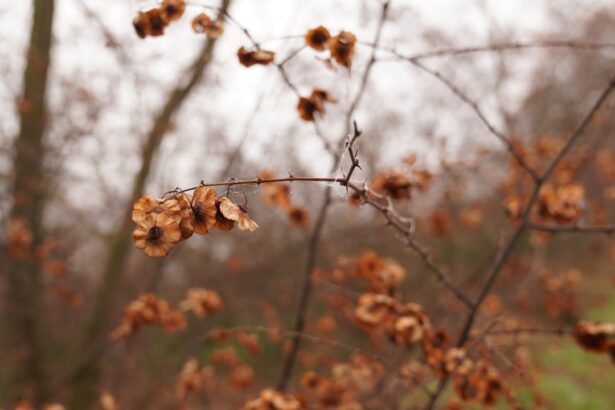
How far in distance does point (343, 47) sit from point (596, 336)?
143 centimetres

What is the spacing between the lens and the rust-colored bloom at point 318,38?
1762mm

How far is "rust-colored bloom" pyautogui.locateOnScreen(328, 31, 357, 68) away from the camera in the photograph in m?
1.74

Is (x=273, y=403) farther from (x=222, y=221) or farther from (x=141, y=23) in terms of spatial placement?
(x=141, y=23)

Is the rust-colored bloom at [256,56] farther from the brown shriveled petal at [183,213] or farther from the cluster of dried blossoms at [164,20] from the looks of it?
the brown shriveled petal at [183,213]

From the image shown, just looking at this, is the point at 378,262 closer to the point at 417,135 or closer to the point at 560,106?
the point at 417,135

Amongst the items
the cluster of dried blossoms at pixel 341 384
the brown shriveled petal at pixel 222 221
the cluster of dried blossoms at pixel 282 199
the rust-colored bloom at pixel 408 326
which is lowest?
the cluster of dried blossoms at pixel 341 384

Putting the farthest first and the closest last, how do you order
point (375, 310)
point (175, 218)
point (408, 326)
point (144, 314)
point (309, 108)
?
point (144, 314) < point (375, 310) < point (408, 326) < point (309, 108) < point (175, 218)

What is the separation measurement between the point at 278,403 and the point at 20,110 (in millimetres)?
4795

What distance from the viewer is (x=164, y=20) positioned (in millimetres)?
1788

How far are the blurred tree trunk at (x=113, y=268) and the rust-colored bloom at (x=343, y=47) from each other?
11.9 feet

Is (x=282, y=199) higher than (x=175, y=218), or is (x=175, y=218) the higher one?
(x=282, y=199)

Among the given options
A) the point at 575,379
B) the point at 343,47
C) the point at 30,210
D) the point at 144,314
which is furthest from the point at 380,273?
the point at 575,379

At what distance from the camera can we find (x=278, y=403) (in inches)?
72.8

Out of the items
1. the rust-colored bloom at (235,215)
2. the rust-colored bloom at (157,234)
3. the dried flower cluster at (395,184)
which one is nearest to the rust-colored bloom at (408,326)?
the dried flower cluster at (395,184)
